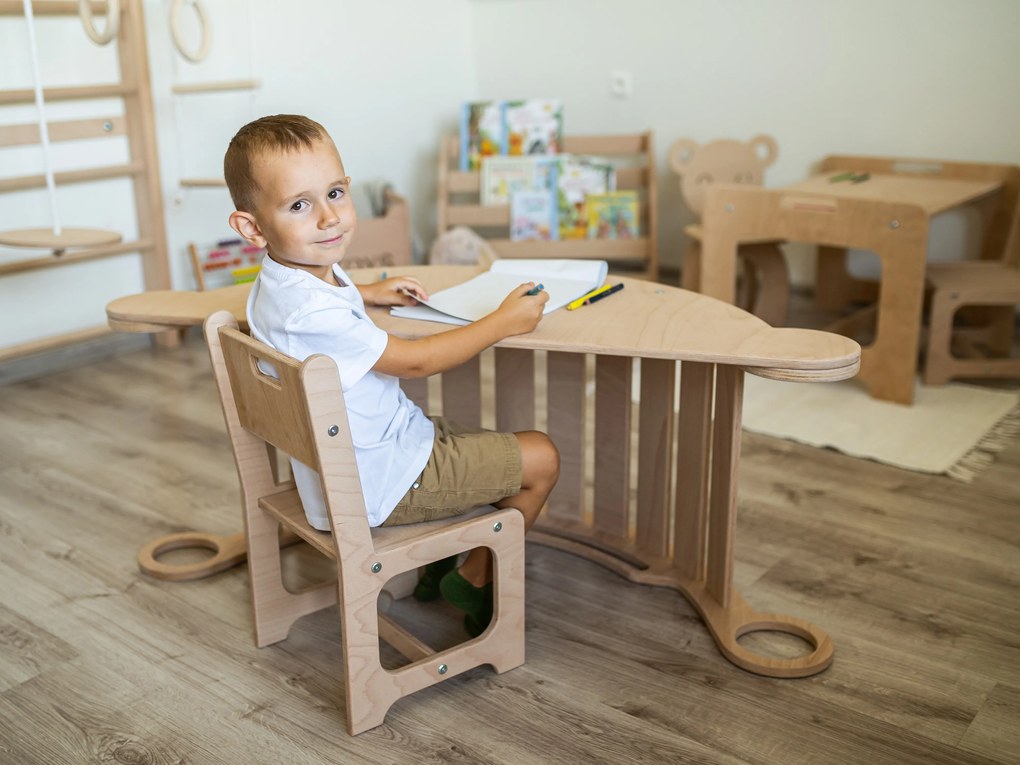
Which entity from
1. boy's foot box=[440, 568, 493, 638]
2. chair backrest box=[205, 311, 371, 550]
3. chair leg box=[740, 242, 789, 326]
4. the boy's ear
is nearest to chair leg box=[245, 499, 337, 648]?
chair backrest box=[205, 311, 371, 550]

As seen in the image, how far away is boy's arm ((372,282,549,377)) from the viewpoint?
5.07ft

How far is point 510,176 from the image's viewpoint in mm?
4043

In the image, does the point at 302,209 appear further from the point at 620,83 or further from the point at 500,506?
the point at 620,83

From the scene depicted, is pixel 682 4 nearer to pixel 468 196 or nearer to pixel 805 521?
pixel 468 196

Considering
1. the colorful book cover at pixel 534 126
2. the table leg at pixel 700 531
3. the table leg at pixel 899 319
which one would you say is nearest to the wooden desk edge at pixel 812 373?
the table leg at pixel 700 531

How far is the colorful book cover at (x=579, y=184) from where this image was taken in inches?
157

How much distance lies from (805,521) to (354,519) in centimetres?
117

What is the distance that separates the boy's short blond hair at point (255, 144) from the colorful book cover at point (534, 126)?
2589 millimetres

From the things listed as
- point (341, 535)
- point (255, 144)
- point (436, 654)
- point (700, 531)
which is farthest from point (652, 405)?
point (255, 144)

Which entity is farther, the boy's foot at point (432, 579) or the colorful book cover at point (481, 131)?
the colorful book cover at point (481, 131)

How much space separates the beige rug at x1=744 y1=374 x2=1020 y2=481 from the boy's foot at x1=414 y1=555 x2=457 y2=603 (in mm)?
1130

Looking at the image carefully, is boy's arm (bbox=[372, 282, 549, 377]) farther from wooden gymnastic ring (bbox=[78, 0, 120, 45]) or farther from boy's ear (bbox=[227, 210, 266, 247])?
wooden gymnastic ring (bbox=[78, 0, 120, 45])

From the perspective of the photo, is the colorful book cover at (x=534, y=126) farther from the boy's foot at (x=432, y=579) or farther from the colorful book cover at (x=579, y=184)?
the boy's foot at (x=432, y=579)

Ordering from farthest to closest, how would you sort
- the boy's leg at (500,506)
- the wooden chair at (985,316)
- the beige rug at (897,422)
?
the wooden chair at (985,316)
the beige rug at (897,422)
the boy's leg at (500,506)
